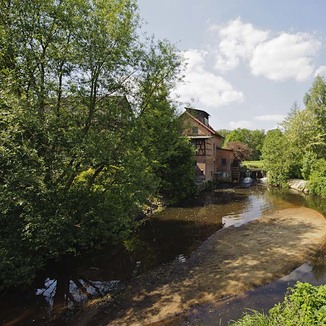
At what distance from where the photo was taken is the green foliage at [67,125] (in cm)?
716

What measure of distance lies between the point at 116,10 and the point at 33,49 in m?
3.51

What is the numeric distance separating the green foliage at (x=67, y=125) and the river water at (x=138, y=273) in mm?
838

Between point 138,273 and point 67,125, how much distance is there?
5899 millimetres

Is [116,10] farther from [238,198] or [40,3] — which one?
[238,198]

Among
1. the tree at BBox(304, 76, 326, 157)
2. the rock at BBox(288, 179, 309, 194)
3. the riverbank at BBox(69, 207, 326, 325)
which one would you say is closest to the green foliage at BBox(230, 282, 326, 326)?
the riverbank at BBox(69, 207, 326, 325)

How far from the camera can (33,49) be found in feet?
27.7

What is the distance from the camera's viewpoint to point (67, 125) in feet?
27.5

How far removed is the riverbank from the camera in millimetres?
6688

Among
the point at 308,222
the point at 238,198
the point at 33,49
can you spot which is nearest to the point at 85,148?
the point at 33,49

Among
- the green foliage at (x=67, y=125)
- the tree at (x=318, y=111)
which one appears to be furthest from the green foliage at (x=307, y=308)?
the tree at (x=318, y=111)

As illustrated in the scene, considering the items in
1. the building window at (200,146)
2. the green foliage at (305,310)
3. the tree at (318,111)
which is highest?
the tree at (318,111)

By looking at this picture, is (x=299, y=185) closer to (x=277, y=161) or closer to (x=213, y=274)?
(x=277, y=161)

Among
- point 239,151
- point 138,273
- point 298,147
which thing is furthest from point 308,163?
point 138,273

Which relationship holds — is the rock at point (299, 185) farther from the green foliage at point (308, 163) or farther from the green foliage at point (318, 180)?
the green foliage at point (318, 180)
